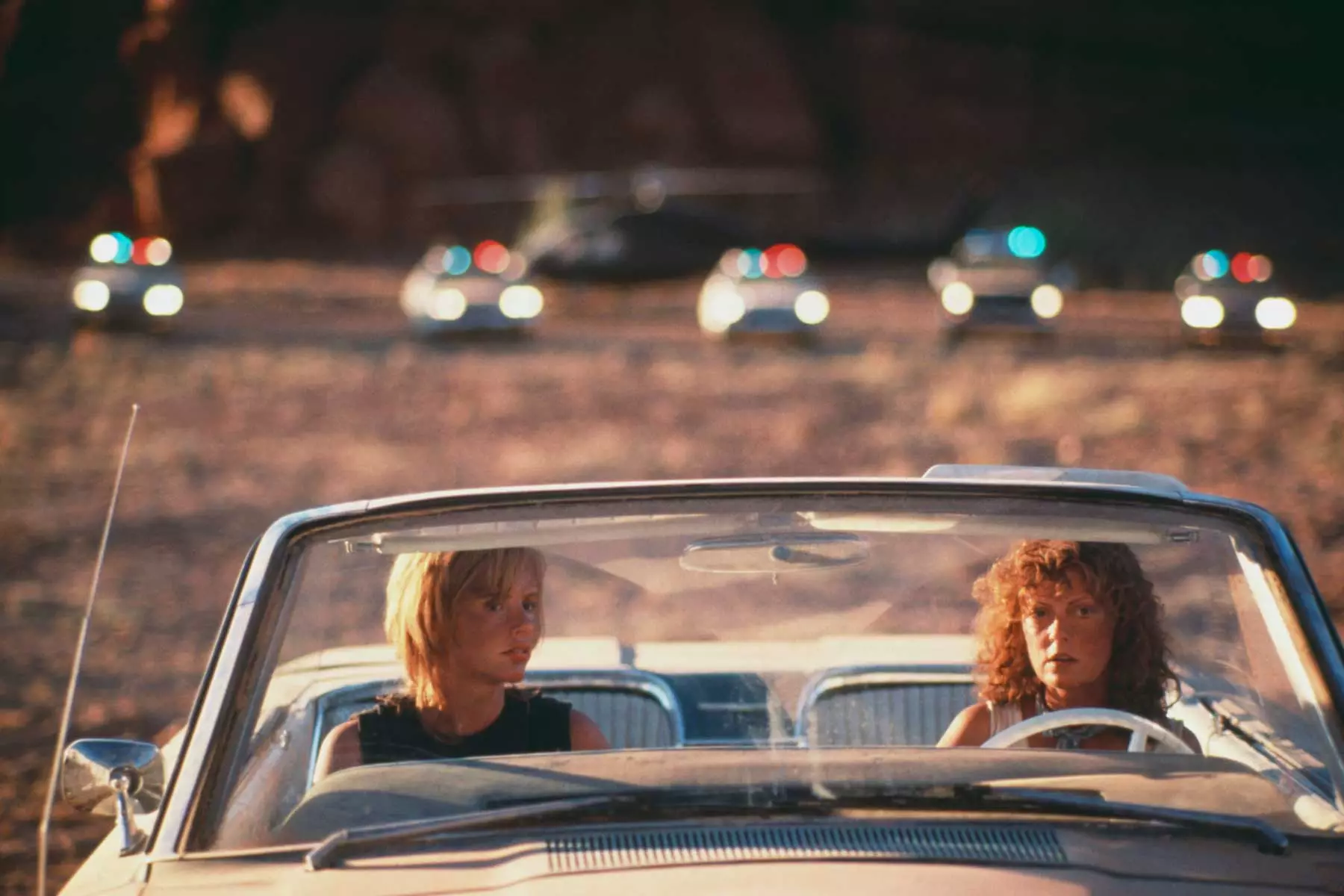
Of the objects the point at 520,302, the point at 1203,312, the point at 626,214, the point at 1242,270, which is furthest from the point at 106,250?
the point at 1242,270

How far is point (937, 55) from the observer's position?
2173 inches

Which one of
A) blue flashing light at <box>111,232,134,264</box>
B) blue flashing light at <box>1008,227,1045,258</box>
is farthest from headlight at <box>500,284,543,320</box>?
blue flashing light at <box>1008,227,1045,258</box>

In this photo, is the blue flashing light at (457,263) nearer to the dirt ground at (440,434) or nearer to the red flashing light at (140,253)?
→ the dirt ground at (440,434)

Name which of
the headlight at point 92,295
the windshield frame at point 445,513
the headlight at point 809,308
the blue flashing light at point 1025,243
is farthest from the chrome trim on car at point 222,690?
the blue flashing light at point 1025,243

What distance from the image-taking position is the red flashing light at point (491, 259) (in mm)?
28516

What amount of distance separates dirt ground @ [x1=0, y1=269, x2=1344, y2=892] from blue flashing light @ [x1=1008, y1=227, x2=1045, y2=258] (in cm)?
171

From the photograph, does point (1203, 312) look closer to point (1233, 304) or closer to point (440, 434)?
point (1233, 304)

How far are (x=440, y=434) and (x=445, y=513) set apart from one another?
15.4 meters

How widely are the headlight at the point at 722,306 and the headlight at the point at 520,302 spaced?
2.71 meters

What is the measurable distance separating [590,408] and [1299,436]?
24.3 ft

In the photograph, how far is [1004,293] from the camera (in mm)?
27391

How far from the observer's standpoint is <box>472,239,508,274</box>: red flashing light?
28516mm

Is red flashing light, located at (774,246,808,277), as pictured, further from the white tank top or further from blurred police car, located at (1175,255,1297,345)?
the white tank top

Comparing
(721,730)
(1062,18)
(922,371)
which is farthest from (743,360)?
(1062,18)
